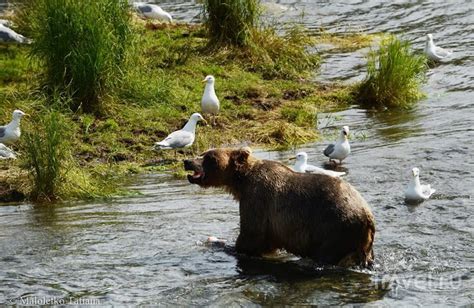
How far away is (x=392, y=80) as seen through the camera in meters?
16.0

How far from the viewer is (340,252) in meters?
9.05

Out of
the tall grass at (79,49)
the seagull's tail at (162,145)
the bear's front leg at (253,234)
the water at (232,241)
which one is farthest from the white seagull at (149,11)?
the bear's front leg at (253,234)

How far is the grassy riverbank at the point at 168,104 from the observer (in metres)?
13.5

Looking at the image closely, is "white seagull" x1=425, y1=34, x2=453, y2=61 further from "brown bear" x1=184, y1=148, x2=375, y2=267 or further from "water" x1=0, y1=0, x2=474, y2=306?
"brown bear" x1=184, y1=148, x2=375, y2=267

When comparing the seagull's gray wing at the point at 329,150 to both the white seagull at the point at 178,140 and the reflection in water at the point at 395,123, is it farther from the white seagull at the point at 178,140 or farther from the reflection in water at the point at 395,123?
the white seagull at the point at 178,140

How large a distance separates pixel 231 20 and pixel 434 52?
3621 mm

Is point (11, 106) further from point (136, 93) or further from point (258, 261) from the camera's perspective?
point (258, 261)

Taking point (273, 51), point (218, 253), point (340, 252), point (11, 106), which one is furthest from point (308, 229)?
point (273, 51)

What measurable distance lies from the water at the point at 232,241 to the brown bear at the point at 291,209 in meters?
0.18

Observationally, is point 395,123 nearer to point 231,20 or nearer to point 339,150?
point 339,150

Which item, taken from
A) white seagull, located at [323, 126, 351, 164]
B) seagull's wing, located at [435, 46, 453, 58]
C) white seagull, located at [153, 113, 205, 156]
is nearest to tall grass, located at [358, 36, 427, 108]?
seagull's wing, located at [435, 46, 453, 58]

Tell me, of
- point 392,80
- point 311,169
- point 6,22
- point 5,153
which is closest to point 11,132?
point 5,153

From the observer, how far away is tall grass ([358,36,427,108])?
16.0 metres

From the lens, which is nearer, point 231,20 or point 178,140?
point 178,140
